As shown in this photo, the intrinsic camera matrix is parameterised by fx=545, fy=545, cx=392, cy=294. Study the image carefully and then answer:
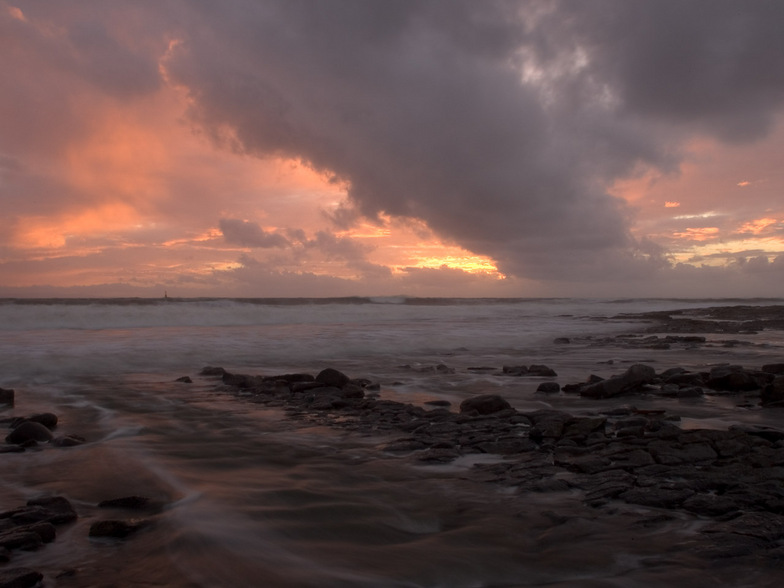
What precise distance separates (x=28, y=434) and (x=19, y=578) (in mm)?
3067

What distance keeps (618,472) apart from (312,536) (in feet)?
7.29

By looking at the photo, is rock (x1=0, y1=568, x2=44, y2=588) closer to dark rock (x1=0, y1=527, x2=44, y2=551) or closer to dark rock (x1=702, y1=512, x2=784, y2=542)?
dark rock (x1=0, y1=527, x2=44, y2=551)

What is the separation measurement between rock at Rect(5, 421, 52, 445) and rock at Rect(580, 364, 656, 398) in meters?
6.11

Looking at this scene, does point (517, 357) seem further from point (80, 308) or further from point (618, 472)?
point (80, 308)

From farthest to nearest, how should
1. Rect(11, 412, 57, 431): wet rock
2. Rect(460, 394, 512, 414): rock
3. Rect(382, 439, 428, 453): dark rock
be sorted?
Rect(460, 394, 512, 414): rock < Rect(11, 412, 57, 431): wet rock < Rect(382, 439, 428, 453): dark rock

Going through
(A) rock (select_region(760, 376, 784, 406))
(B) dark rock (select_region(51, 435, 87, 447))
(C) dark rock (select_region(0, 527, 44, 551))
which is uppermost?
(A) rock (select_region(760, 376, 784, 406))

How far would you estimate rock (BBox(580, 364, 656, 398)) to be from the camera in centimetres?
709

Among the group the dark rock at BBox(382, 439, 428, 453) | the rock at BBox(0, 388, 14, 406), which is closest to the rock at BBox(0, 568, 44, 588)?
Answer: the dark rock at BBox(382, 439, 428, 453)

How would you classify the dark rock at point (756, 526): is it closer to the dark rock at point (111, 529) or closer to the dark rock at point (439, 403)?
the dark rock at point (111, 529)

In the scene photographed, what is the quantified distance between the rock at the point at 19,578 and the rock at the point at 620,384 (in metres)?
6.24

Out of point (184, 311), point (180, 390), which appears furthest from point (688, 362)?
point (184, 311)

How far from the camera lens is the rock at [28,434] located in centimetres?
491

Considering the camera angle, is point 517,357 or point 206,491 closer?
point 206,491

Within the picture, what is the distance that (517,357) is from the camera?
12.3 metres
